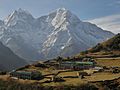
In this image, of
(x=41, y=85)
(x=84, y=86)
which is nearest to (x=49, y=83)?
(x=41, y=85)

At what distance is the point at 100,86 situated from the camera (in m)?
163

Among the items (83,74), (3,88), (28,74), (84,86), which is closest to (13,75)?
(28,74)

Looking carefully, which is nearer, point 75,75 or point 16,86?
point 16,86

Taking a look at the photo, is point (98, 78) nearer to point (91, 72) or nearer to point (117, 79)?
point (117, 79)

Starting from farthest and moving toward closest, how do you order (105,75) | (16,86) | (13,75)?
1. (13,75)
2. (105,75)
3. (16,86)

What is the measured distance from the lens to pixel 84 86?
160 m

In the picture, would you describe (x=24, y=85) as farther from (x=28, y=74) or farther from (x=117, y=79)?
(x=117, y=79)

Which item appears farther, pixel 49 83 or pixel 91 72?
pixel 91 72

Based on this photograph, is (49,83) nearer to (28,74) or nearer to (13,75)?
(28,74)

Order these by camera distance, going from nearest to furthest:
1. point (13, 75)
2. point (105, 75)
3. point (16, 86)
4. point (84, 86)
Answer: point (84, 86) < point (16, 86) < point (105, 75) < point (13, 75)

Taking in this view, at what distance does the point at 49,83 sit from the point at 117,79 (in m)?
32.9

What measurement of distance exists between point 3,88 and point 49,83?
22757 millimetres

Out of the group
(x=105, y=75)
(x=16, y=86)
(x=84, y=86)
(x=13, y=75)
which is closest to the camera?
(x=84, y=86)

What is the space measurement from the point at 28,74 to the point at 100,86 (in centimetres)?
4474
